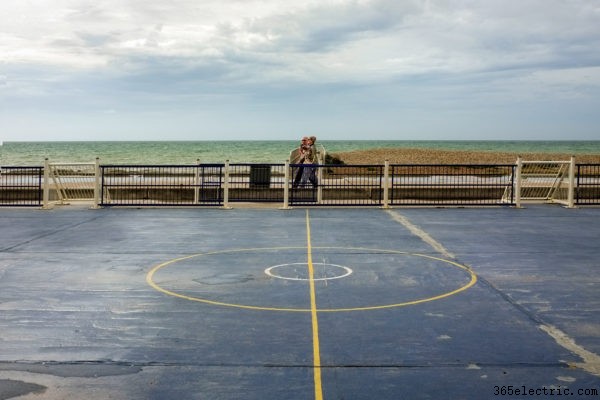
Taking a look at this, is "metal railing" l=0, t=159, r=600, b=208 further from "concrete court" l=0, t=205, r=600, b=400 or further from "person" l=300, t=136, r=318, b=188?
"concrete court" l=0, t=205, r=600, b=400

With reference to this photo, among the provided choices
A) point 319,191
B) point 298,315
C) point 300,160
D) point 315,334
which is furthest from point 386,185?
point 315,334

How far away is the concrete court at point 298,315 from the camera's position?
6.47 m

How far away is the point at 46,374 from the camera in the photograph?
21.8ft

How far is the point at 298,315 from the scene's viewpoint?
893 centimetres

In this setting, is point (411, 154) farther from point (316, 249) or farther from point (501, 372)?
point (501, 372)

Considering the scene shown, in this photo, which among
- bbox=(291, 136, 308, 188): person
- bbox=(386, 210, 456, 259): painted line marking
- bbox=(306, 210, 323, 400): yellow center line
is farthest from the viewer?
bbox=(291, 136, 308, 188): person

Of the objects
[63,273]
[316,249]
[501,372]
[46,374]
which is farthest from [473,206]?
[46,374]

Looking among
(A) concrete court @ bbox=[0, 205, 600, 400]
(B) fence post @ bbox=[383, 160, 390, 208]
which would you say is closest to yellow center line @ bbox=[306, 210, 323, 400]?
(A) concrete court @ bbox=[0, 205, 600, 400]

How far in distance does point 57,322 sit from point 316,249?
284 inches

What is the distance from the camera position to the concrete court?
6469 mm

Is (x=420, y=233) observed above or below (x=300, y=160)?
below

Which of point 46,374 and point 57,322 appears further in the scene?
point 57,322

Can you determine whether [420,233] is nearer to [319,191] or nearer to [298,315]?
[319,191]

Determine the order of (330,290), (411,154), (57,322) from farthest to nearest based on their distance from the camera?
(411,154), (330,290), (57,322)
